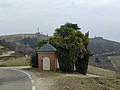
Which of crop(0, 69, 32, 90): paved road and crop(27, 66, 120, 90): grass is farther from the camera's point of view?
crop(0, 69, 32, 90): paved road

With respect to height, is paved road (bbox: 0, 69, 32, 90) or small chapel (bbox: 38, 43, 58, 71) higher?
small chapel (bbox: 38, 43, 58, 71)

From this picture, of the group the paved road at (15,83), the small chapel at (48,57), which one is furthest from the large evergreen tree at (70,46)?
the paved road at (15,83)

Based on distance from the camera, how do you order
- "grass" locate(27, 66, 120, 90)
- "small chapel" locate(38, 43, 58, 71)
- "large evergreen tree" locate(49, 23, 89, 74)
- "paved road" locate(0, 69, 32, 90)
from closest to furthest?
"grass" locate(27, 66, 120, 90)
"paved road" locate(0, 69, 32, 90)
"large evergreen tree" locate(49, 23, 89, 74)
"small chapel" locate(38, 43, 58, 71)

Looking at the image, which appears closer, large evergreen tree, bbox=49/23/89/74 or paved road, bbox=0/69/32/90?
paved road, bbox=0/69/32/90

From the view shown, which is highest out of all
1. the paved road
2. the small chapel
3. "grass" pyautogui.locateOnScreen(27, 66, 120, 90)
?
the small chapel

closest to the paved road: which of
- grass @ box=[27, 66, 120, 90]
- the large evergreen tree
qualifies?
grass @ box=[27, 66, 120, 90]

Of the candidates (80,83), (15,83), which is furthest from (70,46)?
(80,83)

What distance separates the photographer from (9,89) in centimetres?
1905

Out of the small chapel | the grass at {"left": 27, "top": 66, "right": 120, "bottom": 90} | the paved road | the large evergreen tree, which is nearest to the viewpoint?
the grass at {"left": 27, "top": 66, "right": 120, "bottom": 90}

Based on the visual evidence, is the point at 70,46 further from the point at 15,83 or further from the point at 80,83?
the point at 80,83

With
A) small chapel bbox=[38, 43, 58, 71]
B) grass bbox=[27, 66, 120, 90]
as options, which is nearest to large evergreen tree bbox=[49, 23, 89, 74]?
small chapel bbox=[38, 43, 58, 71]

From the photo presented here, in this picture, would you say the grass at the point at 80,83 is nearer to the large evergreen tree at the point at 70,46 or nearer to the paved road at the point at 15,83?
the paved road at the point at 15,83

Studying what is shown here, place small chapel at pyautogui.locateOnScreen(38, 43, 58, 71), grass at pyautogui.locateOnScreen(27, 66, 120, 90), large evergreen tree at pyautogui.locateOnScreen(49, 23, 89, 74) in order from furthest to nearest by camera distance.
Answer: small chapel at pyautogui.locateOnScreen(38, 43, 58, 71) → large evergreen tree at pyautogui.locateOnScreen(49, 23, 89, 74) → grass at pyautogui.locateOnScreen(27, 66, 120, 90)

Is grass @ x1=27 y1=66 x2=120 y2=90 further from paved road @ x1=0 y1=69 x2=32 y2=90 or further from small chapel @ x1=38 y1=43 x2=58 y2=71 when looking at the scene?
small chapel @ x1=38 y1=43 x2=58 y2=71
